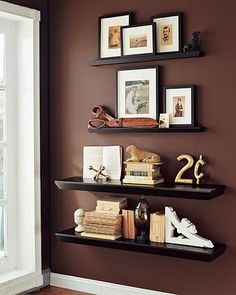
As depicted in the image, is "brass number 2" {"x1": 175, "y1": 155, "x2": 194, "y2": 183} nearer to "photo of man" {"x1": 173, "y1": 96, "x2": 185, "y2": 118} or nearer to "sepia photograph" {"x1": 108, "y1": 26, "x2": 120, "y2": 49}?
"photo of man" {"x1": 173, "y1": 96, "x2": 185, "y2": 118}

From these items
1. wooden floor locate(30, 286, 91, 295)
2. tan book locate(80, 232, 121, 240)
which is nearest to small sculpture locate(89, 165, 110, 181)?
tan book locate(80, 232, 121, 240)

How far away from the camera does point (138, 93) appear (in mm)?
3340

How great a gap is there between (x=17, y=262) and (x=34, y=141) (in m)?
0.91

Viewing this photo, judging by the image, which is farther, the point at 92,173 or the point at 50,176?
the point at 50,176

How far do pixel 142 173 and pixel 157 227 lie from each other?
1.15 ft

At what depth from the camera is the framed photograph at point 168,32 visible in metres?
3.17

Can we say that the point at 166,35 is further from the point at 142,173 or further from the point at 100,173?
the point at 100,173

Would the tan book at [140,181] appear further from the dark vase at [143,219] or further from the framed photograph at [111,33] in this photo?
the framed photograph at [111,33]

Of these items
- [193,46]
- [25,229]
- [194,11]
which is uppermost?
[194,11]

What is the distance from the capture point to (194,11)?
3.14 m

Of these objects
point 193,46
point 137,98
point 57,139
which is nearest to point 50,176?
point 57,139

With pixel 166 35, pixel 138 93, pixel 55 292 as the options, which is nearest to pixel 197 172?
pixel 138 93

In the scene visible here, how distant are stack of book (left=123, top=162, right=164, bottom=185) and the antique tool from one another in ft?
0.86

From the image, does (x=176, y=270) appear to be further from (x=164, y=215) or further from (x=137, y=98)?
(x=137, y=98)
